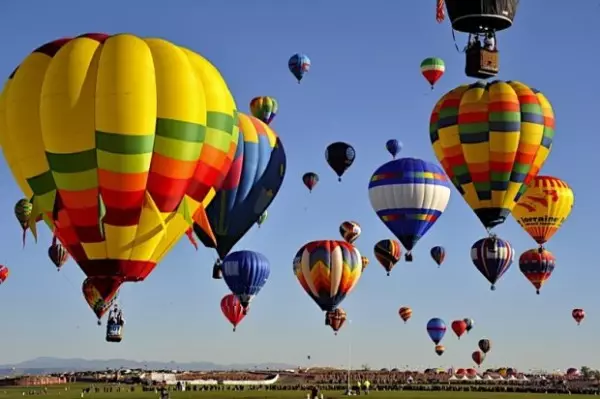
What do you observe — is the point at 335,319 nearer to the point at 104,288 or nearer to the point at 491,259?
the point at 491,259

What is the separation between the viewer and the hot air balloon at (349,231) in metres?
68.2

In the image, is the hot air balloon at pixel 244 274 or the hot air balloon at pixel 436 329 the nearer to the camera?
the hot air balloon at pixel 244 274

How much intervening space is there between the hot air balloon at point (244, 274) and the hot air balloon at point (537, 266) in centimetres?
1921

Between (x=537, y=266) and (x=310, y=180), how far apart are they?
1515 centimetres

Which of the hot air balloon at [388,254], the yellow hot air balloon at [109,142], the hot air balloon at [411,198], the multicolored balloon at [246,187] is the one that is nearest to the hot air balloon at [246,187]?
the multicolored balloon at [246,187]

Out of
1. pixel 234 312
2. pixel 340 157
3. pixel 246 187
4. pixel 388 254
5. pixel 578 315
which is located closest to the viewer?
pixel 246 187

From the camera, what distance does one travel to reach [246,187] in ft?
130

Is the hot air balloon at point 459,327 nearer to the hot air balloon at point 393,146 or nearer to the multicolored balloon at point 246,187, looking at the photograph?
the hot air balloon at point 393,146

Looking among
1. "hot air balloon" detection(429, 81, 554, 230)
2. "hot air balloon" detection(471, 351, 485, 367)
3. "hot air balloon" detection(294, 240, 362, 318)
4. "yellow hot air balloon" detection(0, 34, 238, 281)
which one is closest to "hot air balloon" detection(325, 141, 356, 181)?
"hot air balloon" detection(294, 240, 362, 318)

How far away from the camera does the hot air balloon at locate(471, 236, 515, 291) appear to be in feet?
176

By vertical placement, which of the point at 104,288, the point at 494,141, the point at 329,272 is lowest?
the point at 104,288

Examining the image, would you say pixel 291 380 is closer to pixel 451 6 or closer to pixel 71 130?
pixel 451 6

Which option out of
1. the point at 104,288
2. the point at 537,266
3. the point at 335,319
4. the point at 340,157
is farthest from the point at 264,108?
the point at 104,288

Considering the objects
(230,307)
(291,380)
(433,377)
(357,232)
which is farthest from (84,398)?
(433,377)
